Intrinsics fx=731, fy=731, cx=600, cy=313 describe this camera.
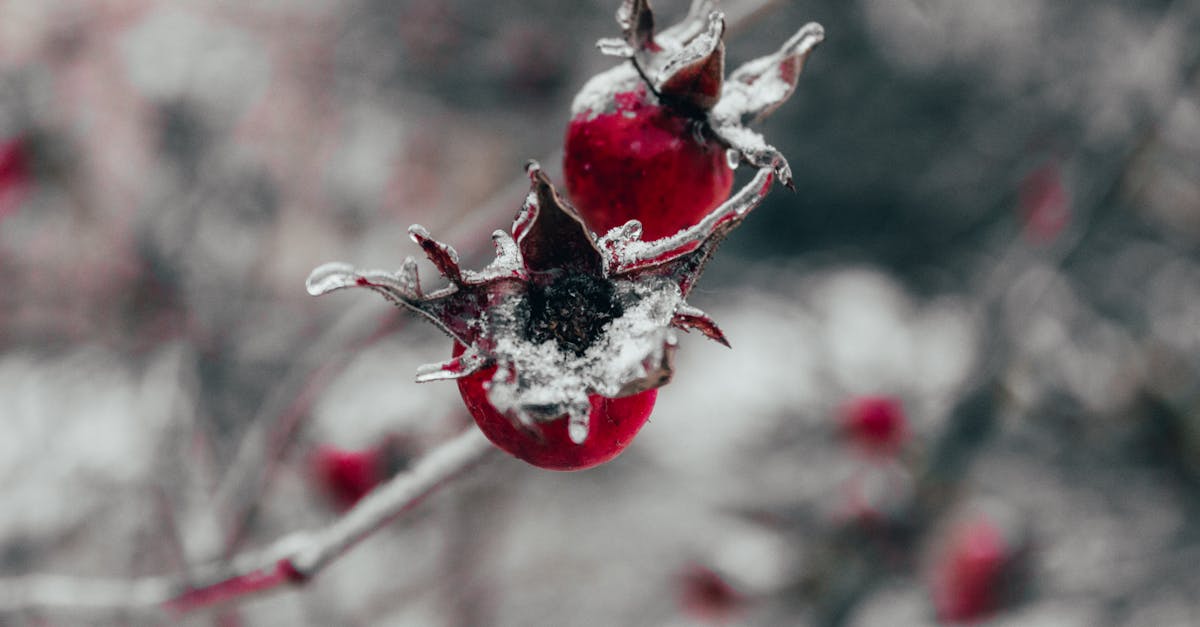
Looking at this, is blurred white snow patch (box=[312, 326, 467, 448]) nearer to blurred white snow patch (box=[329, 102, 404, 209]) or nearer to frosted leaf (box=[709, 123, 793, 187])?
blurred white snow patch (box=[329, 102, 404, 209])

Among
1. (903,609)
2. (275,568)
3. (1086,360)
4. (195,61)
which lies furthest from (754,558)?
(195,61)

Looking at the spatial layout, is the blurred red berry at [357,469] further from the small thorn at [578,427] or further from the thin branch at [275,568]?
the small thorn at [578,427]

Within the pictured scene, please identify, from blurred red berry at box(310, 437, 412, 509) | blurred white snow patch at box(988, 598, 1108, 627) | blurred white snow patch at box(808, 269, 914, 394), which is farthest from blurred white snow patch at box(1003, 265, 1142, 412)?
blurred red berry at box(310, 437, 412, 509)

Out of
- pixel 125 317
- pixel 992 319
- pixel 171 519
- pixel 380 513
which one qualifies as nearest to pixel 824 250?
pixel 992 319

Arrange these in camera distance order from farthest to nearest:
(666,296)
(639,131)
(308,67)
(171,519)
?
1. (308,67)
2. (171,519)
3. (639,131)
4. (666,296)

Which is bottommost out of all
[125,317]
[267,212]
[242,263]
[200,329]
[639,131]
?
[639,131]

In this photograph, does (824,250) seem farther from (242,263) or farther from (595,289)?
(595,289)

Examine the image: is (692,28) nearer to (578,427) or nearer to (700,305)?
(578,427)

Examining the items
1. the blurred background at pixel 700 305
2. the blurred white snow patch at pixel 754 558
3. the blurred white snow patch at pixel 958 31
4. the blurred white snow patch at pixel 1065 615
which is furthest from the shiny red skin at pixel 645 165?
the blurred white snow patch at pixel 958 31
